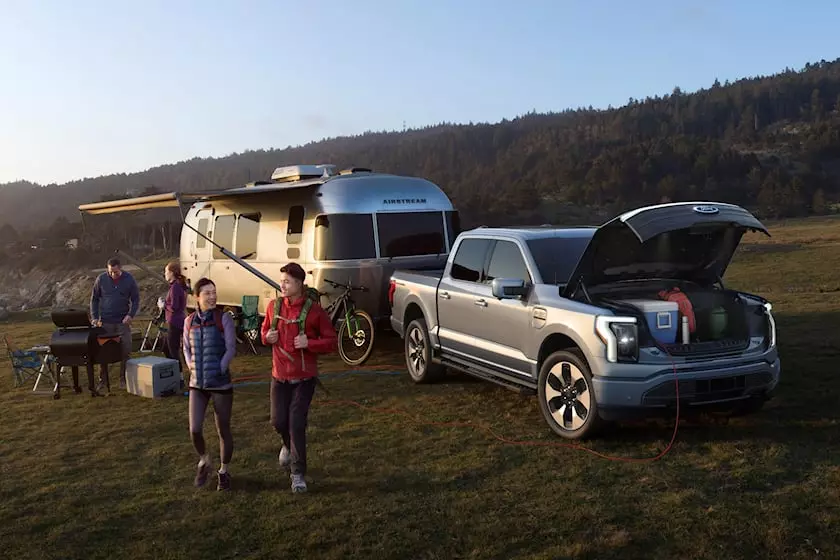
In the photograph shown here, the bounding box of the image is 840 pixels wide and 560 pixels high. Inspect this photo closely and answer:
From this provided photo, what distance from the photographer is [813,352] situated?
31.4 feet

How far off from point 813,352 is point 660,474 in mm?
5315

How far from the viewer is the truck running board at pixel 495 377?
7.07m

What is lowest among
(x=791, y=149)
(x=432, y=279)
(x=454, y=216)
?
(x=432, y=279)

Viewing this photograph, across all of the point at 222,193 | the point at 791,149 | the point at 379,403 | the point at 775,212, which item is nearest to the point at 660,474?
the point at 379,403

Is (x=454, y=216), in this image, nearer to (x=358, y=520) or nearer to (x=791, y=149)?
(x=358, y=520)

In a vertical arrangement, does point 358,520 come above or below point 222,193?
below

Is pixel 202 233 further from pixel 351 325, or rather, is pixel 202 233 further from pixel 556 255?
pixel 556 255

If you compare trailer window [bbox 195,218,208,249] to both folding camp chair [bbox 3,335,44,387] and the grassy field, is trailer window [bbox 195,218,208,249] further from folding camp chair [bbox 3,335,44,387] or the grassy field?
the grassy field

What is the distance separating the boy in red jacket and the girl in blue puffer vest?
1.19 ft

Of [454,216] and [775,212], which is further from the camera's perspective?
[775,212]

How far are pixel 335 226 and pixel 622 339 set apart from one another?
5970mm

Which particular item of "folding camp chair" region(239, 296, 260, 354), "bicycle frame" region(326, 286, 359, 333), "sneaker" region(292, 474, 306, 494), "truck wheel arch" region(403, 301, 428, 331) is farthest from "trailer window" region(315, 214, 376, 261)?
"sneaker" region(292, 474, 306, 494)

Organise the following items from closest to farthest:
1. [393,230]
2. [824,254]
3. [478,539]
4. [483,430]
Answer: [478,539], [483,430], [393,230], [824,254]

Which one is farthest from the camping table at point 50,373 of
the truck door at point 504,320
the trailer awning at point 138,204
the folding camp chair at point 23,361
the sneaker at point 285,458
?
the truck door at point 504,320
